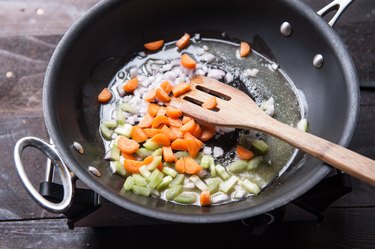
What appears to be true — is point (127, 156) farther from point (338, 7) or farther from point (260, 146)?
point (338, 7)

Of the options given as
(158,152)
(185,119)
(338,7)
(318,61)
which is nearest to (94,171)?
(158,152)

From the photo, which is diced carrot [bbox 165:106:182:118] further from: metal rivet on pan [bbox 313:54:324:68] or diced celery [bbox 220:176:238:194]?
metal rivet on pan [bbox 313:54:324:68]

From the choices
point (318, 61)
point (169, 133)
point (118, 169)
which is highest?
point (318, 61)

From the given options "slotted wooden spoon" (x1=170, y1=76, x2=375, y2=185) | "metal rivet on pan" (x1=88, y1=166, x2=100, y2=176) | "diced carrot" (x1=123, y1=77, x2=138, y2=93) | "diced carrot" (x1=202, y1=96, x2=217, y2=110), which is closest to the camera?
"slotted wooden spoon" (x1=170, y1=76, x2=375, y2=185)

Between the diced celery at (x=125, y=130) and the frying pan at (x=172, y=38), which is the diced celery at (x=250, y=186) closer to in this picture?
the frying pan at (x=172, y=38)

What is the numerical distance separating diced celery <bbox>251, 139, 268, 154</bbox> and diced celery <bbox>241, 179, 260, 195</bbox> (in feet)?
0.33

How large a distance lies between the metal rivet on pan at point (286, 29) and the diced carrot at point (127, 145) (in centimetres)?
56

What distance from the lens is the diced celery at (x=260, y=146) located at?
134 cm

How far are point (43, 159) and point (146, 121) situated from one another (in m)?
0.36

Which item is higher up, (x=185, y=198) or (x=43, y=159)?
(x=185, y=198)

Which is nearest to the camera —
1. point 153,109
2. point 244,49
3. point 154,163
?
point 154,163

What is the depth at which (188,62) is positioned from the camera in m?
1.47

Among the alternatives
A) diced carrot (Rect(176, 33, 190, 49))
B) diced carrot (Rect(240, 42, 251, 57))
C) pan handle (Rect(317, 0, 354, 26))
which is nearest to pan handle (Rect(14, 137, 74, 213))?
diced carrot (Rect(176, 33, 190, 49))

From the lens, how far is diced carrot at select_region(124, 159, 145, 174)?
A: 1303 millimetres
